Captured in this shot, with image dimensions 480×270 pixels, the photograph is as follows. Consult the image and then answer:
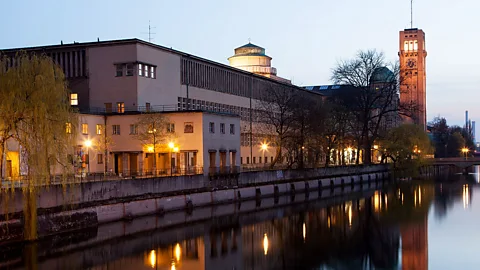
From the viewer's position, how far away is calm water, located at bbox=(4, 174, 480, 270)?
29906 millimetres

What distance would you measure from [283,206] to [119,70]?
840 inches

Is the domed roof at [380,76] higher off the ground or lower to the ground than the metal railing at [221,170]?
higher

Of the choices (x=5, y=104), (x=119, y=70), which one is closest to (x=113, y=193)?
(x=5, y=104)

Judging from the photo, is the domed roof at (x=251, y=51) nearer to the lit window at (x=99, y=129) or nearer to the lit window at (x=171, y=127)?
the lit window at (x=171, y=127)

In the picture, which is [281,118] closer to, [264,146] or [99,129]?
[264,146]

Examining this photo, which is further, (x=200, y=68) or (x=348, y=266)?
(x=200, y=68)

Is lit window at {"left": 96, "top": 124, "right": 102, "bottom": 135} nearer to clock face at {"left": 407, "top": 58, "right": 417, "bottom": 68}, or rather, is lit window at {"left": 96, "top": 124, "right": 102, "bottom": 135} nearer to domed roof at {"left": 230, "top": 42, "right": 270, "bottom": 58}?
domed roof at {"left": 230, "top": 42, "right": 270, "bottom": 58}

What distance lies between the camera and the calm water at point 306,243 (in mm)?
29906

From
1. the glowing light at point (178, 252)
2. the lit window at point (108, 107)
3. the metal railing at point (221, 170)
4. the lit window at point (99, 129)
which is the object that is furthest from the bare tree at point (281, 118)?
the glowing light at point (178, 252)

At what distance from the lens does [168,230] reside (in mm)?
39531

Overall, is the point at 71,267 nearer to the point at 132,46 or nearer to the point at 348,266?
the point at 348,266

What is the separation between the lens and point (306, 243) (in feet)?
118

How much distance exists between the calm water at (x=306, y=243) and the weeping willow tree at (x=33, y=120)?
4.21 meters

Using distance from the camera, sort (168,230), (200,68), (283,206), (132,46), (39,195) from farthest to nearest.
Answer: (200,68) → (132,46) → (283,206) → (168,230) → (39,195)
